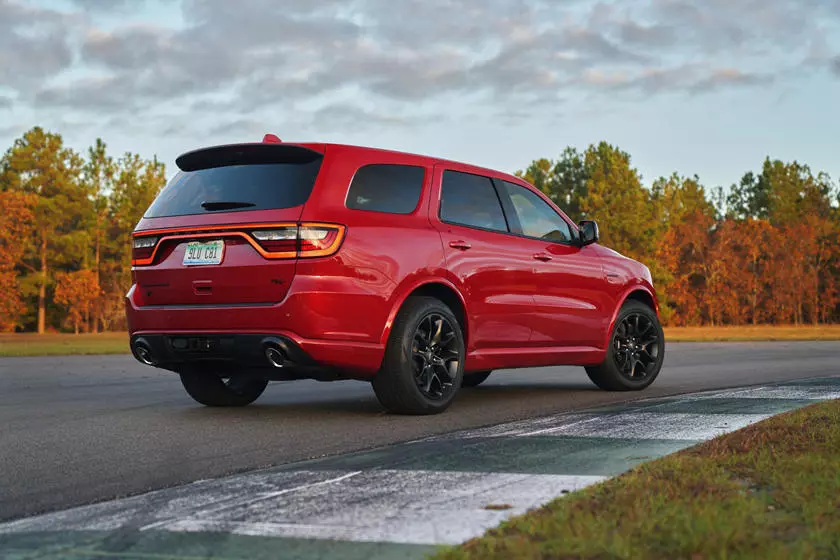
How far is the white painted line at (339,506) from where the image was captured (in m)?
3.88

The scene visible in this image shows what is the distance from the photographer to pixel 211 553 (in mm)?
3568

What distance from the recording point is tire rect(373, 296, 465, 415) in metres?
7.71

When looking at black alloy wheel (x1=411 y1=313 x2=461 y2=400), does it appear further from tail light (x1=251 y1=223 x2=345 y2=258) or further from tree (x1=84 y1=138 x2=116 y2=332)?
tree (x1=84 y1=138 x2=116 y2=332)

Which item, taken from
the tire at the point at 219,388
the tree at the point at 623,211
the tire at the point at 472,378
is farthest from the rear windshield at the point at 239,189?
the tree at the point at 623,211

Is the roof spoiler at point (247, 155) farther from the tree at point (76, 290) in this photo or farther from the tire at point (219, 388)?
the tree at point (76, 290)

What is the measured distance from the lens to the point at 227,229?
24.6ft

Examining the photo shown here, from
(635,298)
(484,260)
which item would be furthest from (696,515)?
(635,298)

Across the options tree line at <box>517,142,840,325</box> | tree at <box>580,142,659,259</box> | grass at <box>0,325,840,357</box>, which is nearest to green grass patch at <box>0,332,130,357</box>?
grass at <box>0,325,840,357</box>

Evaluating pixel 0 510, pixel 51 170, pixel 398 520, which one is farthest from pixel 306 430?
pixel 51 170

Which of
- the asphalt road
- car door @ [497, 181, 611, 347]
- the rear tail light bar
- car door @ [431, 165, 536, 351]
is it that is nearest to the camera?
the asphalt road

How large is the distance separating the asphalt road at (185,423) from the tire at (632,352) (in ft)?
0.67

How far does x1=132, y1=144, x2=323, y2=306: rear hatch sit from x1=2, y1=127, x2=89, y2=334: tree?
74.4 metres

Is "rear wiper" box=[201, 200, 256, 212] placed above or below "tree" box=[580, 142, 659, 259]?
below

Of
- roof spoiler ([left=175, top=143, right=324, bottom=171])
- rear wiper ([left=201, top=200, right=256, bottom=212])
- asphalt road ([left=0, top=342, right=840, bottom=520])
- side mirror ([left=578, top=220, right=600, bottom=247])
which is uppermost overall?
roof spoiler ([left=175, top=143, right=324, bottom=171])
